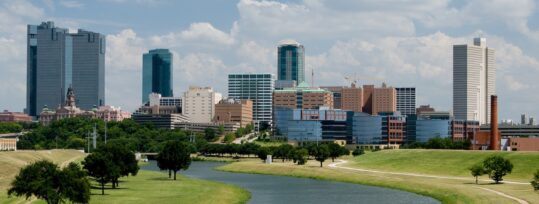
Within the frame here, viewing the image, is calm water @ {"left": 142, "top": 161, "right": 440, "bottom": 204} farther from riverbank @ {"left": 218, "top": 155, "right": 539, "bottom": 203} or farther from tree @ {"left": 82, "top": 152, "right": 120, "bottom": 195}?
tree @ {"left": 82, "top": 152, "right": 120, "bottom": 195}

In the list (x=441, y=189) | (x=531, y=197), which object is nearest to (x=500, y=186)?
(x=441, y=189)

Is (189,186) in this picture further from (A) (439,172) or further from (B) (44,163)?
(A) (439,172)

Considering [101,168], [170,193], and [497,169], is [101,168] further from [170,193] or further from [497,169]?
[497,169]

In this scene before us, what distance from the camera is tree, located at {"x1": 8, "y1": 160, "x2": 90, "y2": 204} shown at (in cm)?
9194

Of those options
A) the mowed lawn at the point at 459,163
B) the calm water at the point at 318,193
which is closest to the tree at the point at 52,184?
the calm water at the point at 318,193

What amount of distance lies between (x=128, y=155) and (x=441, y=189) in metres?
50.2

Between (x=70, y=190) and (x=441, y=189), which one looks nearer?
(x=70, y=190)

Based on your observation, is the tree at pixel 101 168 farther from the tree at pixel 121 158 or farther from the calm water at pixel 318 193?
the calm water at pixel 318 193

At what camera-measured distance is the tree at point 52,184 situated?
9194 cm

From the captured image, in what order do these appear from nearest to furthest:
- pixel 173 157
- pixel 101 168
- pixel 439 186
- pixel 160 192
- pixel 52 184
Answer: pixel 52 184 < pixel 160 192 < pixel 101 168 < pixel 439 186 < pixel 173 157

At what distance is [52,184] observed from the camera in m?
92.4

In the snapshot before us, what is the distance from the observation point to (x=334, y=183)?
16212cm

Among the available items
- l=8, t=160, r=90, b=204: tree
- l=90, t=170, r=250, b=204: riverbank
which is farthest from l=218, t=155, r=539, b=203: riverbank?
l=8, t=160, r=90, b=204: tree

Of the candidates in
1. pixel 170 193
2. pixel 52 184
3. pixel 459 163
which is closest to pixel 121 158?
pixel 170 193
